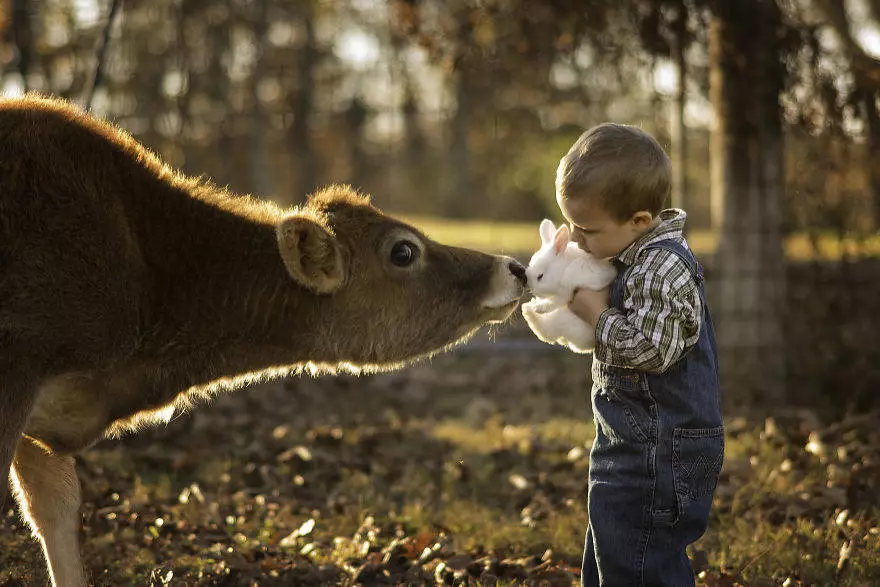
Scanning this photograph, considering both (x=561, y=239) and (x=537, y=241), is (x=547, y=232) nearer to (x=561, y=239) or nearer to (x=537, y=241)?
(x=561, y=239)

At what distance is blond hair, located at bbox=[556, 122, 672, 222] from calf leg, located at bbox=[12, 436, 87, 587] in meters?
2.59

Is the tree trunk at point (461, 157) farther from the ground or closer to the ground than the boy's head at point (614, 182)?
farther from the ground

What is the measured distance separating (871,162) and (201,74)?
1741 centimetres

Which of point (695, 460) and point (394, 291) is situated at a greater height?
point (394, 291)

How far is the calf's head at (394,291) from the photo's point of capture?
453 cm

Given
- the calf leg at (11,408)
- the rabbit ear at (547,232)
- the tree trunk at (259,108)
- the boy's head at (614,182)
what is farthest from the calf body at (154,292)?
the tree trunk at (259,108)

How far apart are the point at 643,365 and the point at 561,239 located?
2.05 feet

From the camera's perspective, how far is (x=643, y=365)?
3619 millimetres

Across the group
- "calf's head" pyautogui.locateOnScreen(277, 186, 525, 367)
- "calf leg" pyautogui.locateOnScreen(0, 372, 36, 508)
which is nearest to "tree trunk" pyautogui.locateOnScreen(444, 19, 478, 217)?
"calf's head" pyautogui.locateOnScreen(277, 186, 525, 367)

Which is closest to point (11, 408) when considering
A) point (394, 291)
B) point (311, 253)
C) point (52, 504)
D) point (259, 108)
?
point (52, 504)

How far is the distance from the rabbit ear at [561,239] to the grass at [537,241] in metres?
1.22

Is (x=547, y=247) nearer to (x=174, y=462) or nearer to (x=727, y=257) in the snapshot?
(x=174, y=462)

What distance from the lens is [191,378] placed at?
4.39 metres

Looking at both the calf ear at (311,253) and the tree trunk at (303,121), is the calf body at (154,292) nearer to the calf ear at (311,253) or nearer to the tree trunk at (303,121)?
the calf ear at (311,253)
